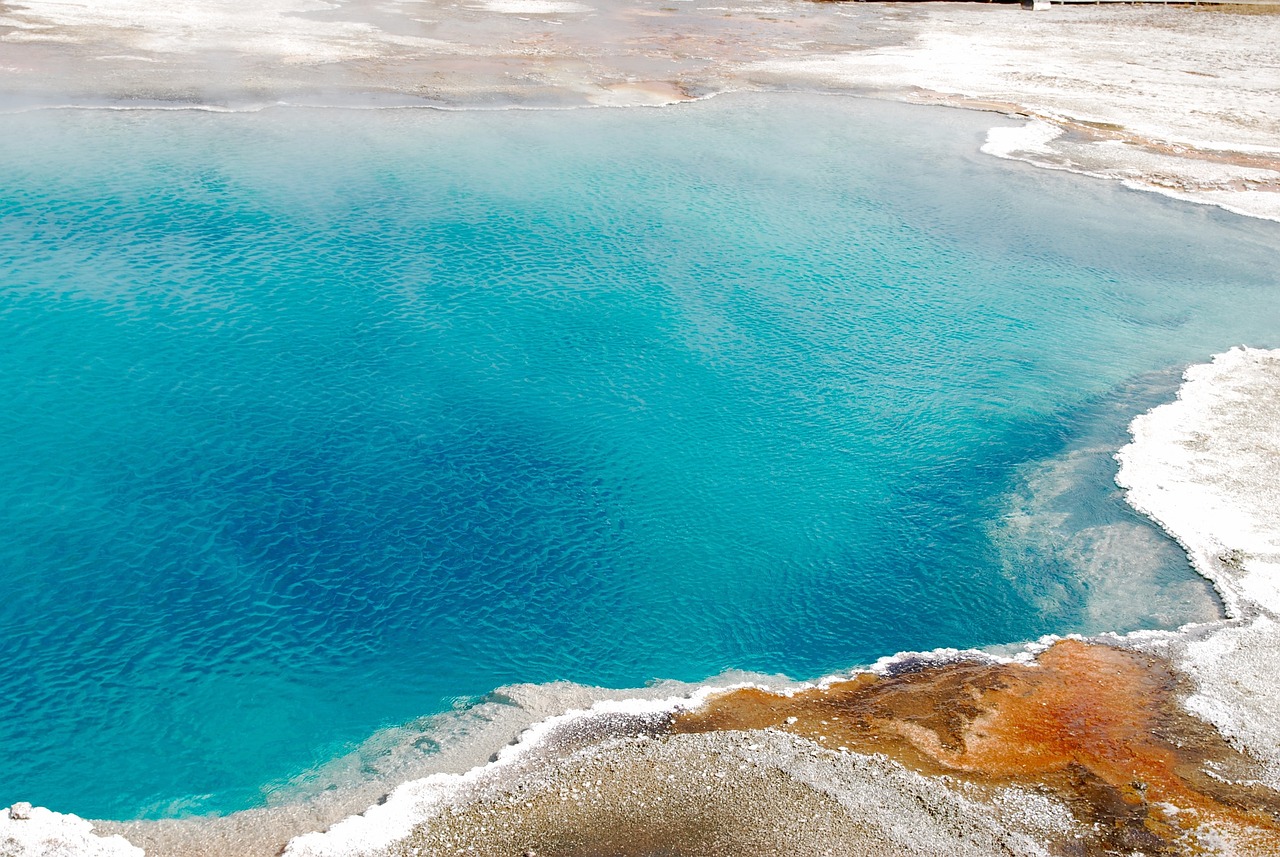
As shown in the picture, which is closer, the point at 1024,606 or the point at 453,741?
the point at 453,741

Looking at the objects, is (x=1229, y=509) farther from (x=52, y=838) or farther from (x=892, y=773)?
(x=52, y=838)

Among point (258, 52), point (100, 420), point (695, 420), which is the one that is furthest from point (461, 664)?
point (258, 52)

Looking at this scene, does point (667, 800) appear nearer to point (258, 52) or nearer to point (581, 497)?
point (581, 497)

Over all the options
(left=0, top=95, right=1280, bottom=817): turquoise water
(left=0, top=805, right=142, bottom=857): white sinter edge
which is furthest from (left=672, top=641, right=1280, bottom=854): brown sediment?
(left=0, top=805, right=142, bottom=857): white sinter edge

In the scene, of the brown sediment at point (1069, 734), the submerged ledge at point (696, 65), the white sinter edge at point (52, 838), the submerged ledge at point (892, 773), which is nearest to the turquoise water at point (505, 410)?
the white sinter edge at point (52, 838)

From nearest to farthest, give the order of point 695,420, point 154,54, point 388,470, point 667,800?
point 667,800 < point 388,470 < point 695,420 < point 154,54

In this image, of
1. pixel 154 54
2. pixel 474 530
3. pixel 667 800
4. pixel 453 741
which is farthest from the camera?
pixel 154 54

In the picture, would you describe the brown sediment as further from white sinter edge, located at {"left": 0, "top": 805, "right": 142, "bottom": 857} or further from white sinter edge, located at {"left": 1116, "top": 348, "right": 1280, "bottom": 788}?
white sinter edge, located at {"left": 0, "top": 805, "right": 142, "bottom": 857}
